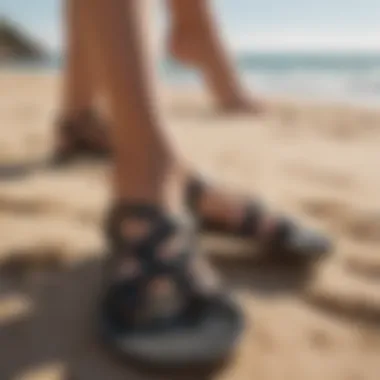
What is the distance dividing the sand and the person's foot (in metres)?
0.06

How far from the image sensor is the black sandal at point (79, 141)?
1587 millimetres

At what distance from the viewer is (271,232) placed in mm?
1051

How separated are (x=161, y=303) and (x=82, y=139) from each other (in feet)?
2.84

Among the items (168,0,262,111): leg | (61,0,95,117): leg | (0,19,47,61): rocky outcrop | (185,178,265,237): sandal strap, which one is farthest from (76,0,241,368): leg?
(0,19,47,61): rocky outcrop

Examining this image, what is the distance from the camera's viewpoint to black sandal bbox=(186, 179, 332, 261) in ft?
3.32

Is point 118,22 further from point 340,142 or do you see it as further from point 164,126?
point 340,142

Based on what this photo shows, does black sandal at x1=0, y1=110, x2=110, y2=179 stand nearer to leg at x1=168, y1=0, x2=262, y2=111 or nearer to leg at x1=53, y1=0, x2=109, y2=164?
leg at x1=53, y1=0, x2=109, y2=164

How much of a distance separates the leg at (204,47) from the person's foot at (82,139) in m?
0.29

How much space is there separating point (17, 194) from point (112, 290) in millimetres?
533

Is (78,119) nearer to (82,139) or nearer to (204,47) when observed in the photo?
(82,139)

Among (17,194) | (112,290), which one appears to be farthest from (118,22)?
(17,194)

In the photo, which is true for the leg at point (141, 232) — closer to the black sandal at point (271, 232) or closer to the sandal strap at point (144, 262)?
the sandal strap at point (144, 262)

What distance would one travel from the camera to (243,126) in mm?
2197

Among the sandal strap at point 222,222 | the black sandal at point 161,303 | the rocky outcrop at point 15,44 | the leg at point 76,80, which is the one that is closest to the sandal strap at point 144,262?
the black sandal at point 161,303
